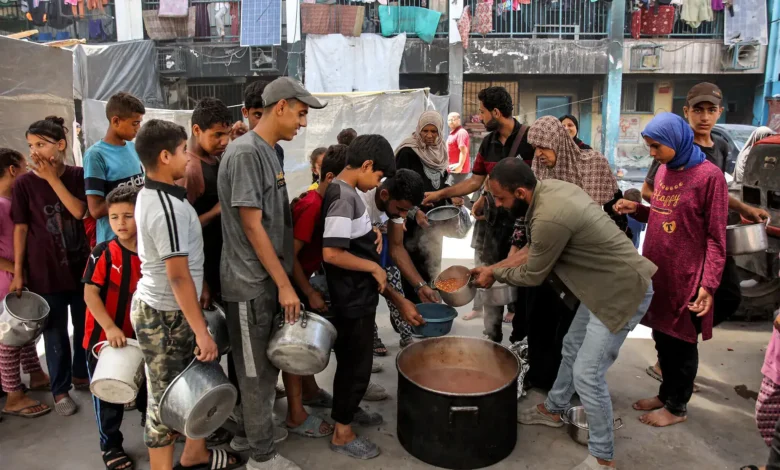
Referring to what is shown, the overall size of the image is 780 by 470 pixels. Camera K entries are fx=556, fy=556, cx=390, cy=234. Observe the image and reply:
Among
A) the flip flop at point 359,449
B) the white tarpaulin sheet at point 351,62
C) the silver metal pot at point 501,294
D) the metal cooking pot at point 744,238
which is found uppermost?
the white tarpaulin sheet at point 351,62

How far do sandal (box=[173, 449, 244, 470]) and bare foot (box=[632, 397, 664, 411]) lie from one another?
2.57m

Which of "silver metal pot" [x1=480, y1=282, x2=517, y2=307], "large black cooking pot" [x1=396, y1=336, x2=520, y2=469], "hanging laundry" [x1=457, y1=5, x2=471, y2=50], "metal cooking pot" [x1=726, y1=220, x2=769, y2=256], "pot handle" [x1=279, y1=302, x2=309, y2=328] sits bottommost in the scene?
"large black cooking pot" [x1=396, y1=336, x2=520, y2=469]

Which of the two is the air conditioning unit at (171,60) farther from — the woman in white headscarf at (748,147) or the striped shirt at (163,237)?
the striped shirt at (163,237)

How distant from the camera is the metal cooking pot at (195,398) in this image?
Answer: 2.48 meters

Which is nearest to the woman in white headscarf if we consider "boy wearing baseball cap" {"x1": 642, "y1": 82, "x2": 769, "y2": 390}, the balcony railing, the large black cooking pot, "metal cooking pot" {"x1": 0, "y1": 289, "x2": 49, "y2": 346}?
"boy wearing baseball cap" {"x1": 642, "y1": 82, "x2": 769, "y2": 390}

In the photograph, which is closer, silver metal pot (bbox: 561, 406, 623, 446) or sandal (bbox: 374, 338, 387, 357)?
silver metal pot (bbox: 561, 406, 623, 446)

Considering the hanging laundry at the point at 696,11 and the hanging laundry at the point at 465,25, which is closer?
the hanging laundry at the point at 465,25

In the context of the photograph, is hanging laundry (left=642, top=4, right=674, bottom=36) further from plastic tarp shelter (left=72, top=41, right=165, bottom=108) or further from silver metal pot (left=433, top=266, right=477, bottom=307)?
silver metal pot (left=433, top=266, right=477, bottom=307)

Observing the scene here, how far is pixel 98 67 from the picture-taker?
1306 centimetres

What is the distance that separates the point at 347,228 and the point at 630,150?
17.9 meters

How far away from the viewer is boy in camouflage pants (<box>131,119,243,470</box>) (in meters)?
2.43

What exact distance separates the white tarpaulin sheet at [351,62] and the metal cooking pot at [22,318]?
12319 mm

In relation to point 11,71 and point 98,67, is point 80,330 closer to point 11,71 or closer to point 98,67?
point 11,71

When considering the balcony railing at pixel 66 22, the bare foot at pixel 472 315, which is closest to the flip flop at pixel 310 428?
the bare foot at pixel 472 315
